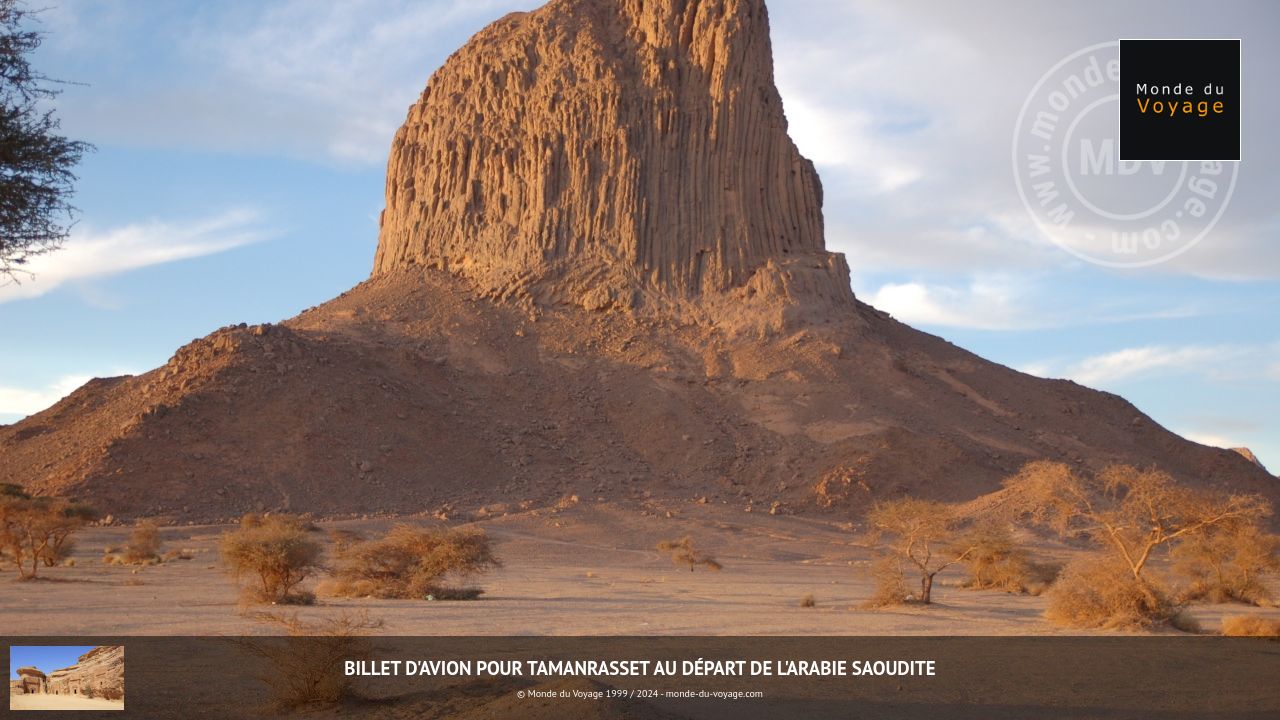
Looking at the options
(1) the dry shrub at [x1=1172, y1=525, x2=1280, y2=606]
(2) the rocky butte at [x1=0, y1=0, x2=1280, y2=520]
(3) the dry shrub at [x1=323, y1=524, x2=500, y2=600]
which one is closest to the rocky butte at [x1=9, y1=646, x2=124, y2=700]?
(3) the dry shrub at [x1=323, y1=524, x2=500, y2=600]

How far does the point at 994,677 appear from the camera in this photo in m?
15.4

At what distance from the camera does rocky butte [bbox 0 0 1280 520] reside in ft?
166

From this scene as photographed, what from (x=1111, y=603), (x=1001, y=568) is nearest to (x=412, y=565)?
(x=1111, y=603)

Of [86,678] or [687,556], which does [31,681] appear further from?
[687,556]

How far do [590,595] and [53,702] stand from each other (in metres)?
16.3

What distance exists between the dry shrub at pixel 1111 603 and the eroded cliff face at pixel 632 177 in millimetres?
39435

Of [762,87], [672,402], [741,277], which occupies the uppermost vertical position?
[762,87]

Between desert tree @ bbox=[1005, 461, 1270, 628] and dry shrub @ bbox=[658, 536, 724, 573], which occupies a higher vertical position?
desert tree @ bbox=[1005, 461, 1270, 628]

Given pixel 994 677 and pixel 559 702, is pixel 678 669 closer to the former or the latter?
pixel 994 677

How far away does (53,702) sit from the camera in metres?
10.6

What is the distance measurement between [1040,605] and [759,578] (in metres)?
8.40

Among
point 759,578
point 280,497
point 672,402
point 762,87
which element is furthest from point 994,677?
point 762,87

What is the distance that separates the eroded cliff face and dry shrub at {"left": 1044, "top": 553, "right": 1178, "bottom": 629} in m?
39.4

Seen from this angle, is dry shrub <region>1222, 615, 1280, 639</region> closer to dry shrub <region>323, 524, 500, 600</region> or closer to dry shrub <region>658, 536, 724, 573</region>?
dry shrub <region>323, 524, 500, 600</region>
